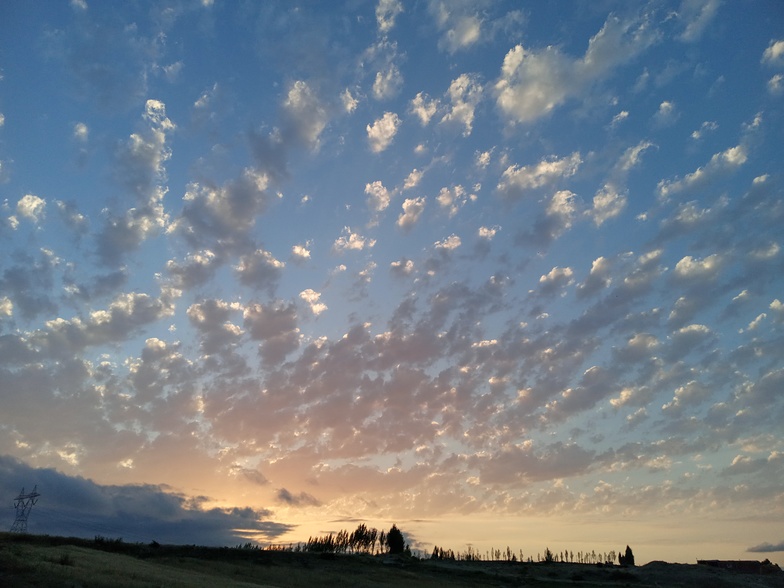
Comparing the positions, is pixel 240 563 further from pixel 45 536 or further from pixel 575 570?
pixel 575 570

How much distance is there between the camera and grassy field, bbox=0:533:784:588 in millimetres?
45947

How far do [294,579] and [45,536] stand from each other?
151 ft

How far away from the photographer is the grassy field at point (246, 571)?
4595cm

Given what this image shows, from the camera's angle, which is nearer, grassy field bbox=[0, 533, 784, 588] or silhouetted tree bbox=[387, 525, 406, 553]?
grassy field bbox=[0, 533, 784, 588]

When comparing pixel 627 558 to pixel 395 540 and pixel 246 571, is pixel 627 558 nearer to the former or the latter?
pixel 395 540

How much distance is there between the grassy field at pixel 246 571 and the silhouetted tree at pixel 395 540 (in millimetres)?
60281

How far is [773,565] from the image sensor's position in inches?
5940

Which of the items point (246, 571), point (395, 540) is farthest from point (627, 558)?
point (246, 571)

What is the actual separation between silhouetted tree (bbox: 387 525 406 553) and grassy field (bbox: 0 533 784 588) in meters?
60.3

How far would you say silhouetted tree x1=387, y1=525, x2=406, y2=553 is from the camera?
176 metres

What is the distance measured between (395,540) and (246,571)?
4397 inches

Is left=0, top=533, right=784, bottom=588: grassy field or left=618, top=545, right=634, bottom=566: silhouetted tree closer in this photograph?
left=0, top=533, right=784, bottom=588: grassy field

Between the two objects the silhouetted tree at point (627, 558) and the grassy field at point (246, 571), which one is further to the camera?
the silhouetted tree at point (627, 558)

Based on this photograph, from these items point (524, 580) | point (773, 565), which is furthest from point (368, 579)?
point (773, 565)
